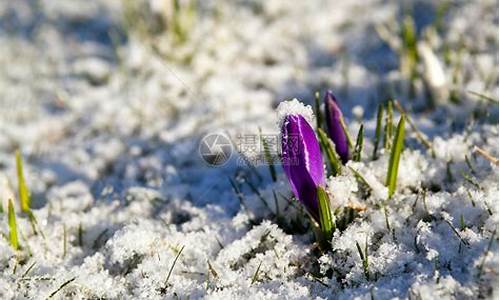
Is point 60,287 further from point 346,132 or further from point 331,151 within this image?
point 346,132

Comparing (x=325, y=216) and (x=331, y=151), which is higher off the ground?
(x=331, y=151)

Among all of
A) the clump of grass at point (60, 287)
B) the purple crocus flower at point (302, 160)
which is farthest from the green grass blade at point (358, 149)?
the clump of grass at point (60, 287)

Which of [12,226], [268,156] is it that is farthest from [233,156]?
[12,226]

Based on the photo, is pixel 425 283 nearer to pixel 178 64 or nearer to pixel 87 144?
pixel 87 144

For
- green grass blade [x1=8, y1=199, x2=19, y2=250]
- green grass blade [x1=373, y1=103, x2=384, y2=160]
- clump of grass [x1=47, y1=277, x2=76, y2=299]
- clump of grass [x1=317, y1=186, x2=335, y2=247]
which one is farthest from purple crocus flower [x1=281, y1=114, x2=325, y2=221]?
green grass blade [x1=8, y1=199, x2=19, y2=250]

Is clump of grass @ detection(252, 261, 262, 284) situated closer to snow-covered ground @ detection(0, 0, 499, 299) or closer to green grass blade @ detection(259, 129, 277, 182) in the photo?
snow-covered ground @ detection(0, 0, 499, 299)

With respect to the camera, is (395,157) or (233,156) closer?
(395,157)
